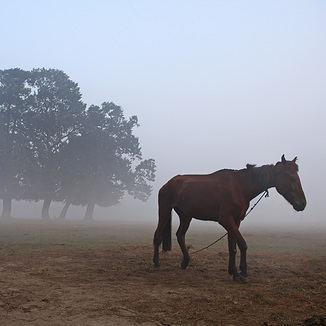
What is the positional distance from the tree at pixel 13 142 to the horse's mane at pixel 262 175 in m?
35.7

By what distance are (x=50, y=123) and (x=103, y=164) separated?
964cm

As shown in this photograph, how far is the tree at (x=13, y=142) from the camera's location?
124 feet

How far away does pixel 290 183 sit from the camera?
7.31 meters

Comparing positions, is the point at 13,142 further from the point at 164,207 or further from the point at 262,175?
the point at 262,175

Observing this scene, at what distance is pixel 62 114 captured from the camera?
41156 mm

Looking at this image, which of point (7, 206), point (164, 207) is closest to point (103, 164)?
point (7, 206)

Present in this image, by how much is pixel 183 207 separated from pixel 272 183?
2.30 m

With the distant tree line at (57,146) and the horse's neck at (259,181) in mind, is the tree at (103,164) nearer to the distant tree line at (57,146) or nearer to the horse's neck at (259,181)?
the distant tree line at (57,146)

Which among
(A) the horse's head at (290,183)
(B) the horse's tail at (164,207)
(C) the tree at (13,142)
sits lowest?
(B) the horse's tail at (164,207)

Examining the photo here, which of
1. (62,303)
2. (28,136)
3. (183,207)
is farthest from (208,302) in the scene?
(28,136)

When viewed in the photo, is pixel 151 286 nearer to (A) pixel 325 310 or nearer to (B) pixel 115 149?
(A) pixel 325 310

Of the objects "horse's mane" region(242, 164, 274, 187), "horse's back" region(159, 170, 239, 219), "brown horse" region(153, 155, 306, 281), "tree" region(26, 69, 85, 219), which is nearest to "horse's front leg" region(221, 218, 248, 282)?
"brown horse" region(153, 155, 306, 281)

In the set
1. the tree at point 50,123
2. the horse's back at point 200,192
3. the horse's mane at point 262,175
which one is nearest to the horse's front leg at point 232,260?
the horse's back at point 200,192

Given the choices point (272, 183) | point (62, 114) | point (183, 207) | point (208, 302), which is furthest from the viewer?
point (62, 114)
